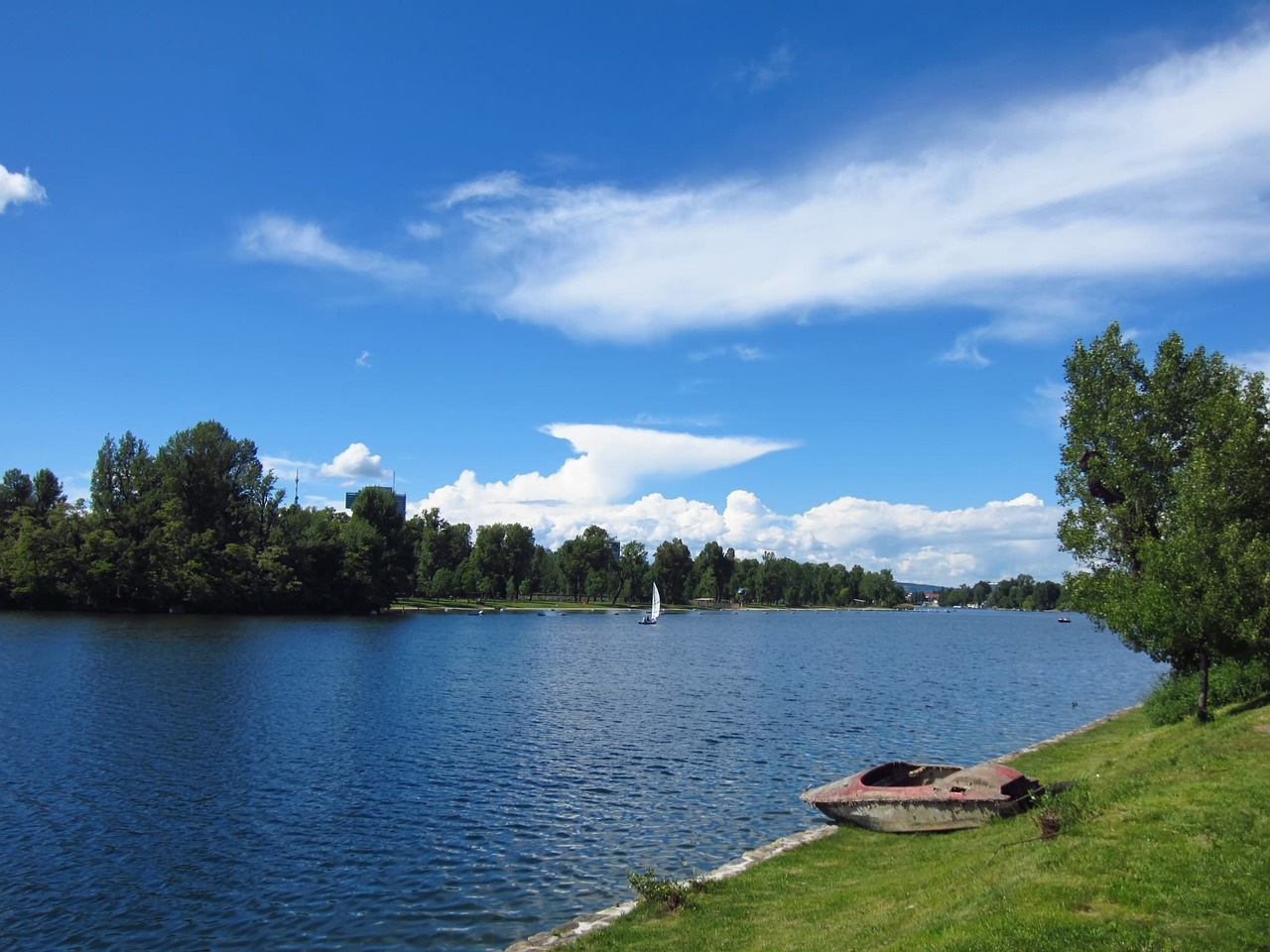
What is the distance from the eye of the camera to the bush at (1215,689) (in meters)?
33.2

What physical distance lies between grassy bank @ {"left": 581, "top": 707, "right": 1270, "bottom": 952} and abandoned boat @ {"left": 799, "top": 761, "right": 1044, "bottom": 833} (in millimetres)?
497

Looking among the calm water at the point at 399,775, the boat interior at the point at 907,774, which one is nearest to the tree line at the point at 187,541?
the calm water at the point at 399,775

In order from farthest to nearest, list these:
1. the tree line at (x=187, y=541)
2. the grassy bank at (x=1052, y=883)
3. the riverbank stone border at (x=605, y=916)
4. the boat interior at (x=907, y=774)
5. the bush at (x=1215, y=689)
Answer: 1. the tree line at (x=187, y=541)
2. the bush at (x=1215, y=689)
3. the boat interior at (x=907, y=774)
4. the riverbank stone border at (x=605, y=916)
5. the grassy bank at (x=1052, y=883)

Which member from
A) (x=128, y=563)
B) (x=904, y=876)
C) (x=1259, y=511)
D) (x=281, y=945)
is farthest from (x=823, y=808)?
(x=128, y=563)

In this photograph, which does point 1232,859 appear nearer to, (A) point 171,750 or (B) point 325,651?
(A) point 171,750

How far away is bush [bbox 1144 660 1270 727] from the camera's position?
109 ft

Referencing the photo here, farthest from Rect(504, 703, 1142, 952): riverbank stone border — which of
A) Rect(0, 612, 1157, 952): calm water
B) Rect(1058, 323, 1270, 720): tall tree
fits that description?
Rect(1058, 323, 1270, 720): tall tree

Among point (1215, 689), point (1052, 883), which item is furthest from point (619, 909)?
point (1215, 689)

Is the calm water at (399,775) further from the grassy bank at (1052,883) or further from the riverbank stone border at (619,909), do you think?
the grassy bank at (1052,883)

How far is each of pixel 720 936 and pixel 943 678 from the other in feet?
202

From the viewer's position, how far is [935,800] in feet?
75.4

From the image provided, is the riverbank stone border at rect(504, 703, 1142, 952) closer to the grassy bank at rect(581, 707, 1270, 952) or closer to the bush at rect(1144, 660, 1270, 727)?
the grassy bank at rect(581, 707, 1270, 952)

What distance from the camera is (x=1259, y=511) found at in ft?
106

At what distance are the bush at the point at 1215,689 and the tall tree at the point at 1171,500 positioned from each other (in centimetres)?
84
